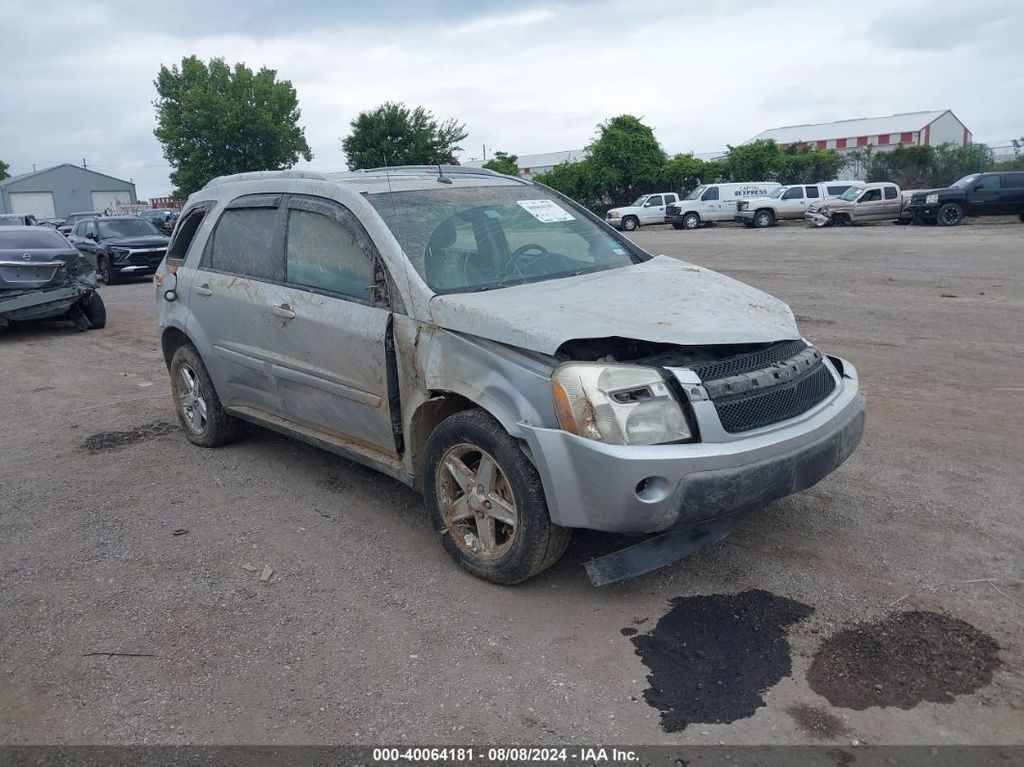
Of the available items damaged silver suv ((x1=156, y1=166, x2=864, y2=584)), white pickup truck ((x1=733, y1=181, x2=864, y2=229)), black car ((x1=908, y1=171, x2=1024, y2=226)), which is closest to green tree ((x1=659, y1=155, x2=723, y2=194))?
white pickup truck ((x1=733, y1=181, x2=864, y2=229))

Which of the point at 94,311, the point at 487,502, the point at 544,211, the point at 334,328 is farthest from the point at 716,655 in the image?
the point at 94,311

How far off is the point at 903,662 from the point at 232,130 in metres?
54.1

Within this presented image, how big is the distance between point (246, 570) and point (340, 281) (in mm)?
1536

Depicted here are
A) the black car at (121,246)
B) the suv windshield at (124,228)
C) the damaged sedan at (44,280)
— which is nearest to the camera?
the damaged sedan at (44,280)

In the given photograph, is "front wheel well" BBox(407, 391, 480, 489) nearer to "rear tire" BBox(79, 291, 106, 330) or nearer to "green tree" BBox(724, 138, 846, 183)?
"rear tire" BBox(79, 291, 106, 330)

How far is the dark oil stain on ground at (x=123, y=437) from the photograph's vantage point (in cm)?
629

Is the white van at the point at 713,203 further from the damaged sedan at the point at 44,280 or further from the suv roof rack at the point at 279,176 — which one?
the suv roof rack at the point at 279,176

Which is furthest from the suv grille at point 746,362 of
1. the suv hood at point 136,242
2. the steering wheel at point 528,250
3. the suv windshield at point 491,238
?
A: the suv hood at point 136,242

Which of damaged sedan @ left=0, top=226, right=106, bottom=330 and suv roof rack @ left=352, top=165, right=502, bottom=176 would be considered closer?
suv roof rack @ left=352, top=165, right=502, bottom=176

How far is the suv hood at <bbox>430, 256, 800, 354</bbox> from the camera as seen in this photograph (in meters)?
3.49

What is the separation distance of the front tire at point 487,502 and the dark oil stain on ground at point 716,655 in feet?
1.89

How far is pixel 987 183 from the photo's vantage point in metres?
27.0

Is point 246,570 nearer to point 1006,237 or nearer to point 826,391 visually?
point 826,391

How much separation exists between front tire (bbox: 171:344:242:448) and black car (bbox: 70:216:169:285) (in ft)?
48.1
